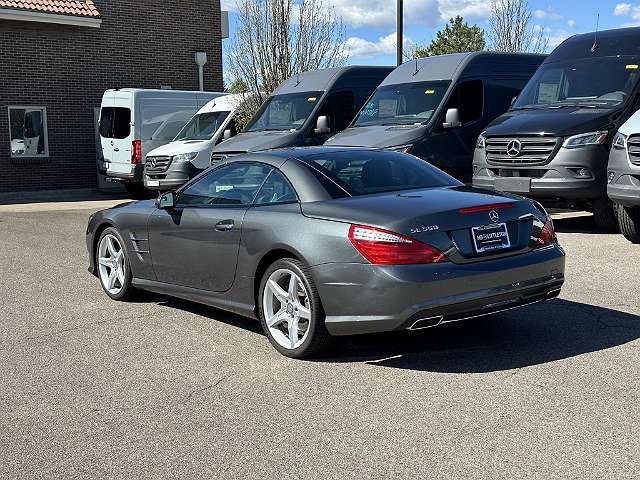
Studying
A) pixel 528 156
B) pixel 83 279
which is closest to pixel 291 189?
pixel 83 279

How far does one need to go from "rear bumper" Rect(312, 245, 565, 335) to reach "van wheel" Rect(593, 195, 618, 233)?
6025 mm

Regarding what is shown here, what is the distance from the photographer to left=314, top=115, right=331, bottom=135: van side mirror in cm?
1531

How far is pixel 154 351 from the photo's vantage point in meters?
6.14

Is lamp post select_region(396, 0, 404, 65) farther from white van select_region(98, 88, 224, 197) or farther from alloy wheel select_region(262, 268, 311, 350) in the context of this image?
alloy wheel select_region(262, 268, 311, 350)

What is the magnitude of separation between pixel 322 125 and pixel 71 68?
10785 millimetres

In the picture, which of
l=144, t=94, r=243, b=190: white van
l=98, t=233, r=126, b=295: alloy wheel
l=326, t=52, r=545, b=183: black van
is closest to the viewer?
l=98, t=233, r=126, b=295: alloy wheel

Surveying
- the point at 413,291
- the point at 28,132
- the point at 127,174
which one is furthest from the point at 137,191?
the point at 413,291

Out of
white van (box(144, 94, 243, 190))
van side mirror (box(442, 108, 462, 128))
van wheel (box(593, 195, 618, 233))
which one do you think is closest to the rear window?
van wheel (box(593, 195, 618, 233))

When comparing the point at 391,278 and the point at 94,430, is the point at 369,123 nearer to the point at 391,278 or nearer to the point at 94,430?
the point at 391,278

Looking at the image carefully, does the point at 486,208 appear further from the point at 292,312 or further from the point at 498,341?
the point at 292,312

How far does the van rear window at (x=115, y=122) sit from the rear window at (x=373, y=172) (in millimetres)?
14512

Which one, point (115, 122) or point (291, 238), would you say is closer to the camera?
point (291, 238)

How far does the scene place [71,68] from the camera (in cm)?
2341

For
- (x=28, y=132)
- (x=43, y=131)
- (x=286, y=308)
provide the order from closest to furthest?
1. (x=286, y=308)
2. (x=28, y=132)
3. (x=43, y=131)
